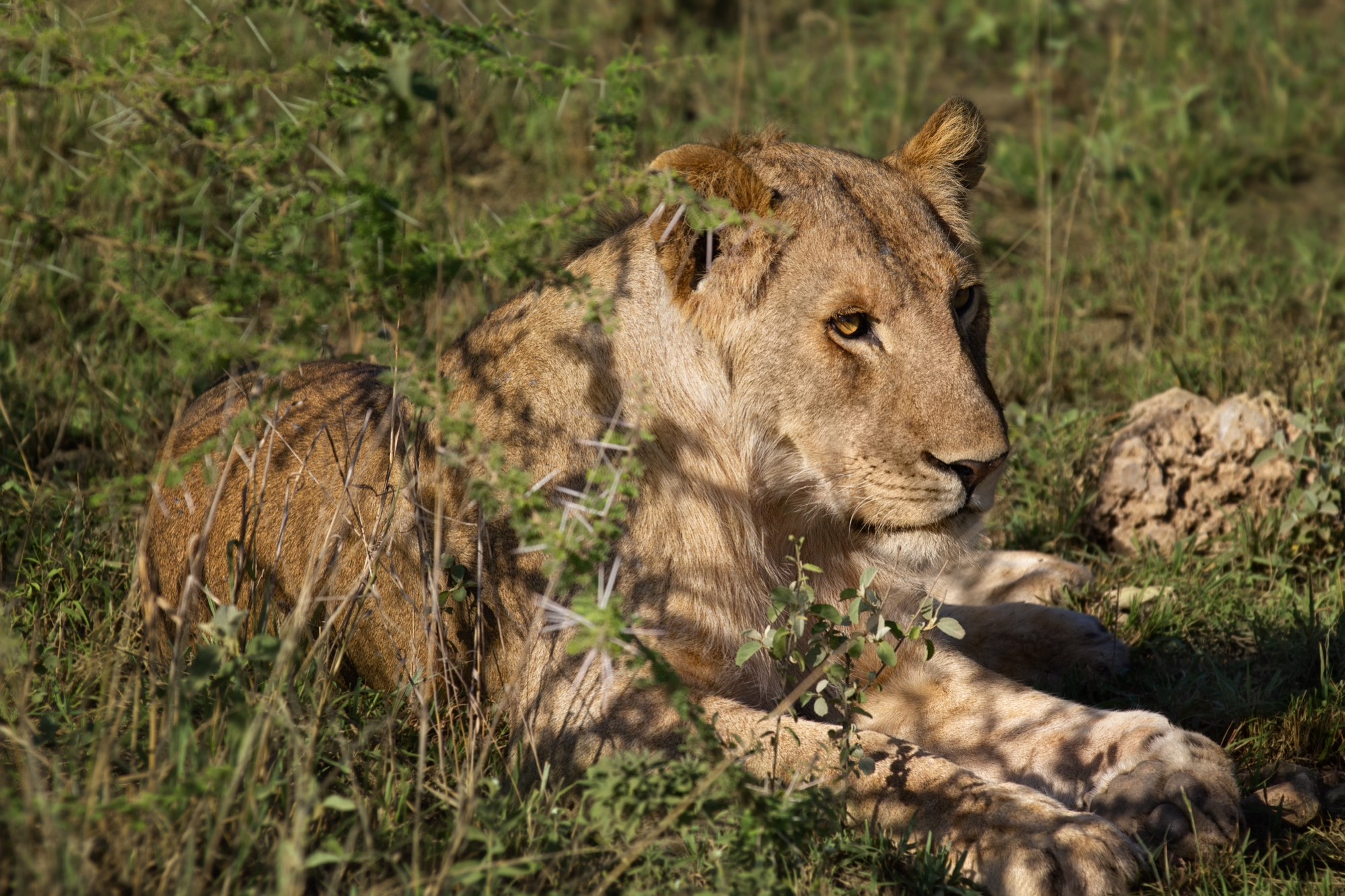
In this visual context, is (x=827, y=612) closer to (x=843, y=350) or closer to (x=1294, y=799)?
(x=843, y=350)

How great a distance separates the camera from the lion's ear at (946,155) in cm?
412

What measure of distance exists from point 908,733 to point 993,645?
2.41 ft

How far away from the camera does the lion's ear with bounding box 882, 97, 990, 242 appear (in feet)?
13.5

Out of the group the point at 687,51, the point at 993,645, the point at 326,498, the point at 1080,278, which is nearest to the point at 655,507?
the point at 326,498

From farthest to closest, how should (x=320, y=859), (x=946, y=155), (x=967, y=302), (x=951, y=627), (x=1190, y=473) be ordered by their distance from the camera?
(x=1190, y=473) → (x=946, y=155) → (x=967, y=302) → (x=951, y=627) → (x=320, y=859)

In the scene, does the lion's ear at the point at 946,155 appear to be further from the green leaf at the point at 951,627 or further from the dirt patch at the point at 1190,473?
the dirt patch at the point at 1190,473

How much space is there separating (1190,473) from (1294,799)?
182cm

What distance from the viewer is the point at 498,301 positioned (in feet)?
15.6

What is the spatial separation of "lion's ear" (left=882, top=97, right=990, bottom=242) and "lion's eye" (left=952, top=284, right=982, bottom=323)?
235 millimetres

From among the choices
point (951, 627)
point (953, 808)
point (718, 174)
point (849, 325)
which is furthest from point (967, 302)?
point (953, 808)

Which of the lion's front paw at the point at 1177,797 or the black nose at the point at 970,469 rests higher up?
the black nose at the point at 970,469

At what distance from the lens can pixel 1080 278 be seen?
6.85 metres

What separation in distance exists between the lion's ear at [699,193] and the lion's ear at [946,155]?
694 mm

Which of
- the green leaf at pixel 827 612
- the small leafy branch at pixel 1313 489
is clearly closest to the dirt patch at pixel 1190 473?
the small leafy branch at pixel 1313 489
